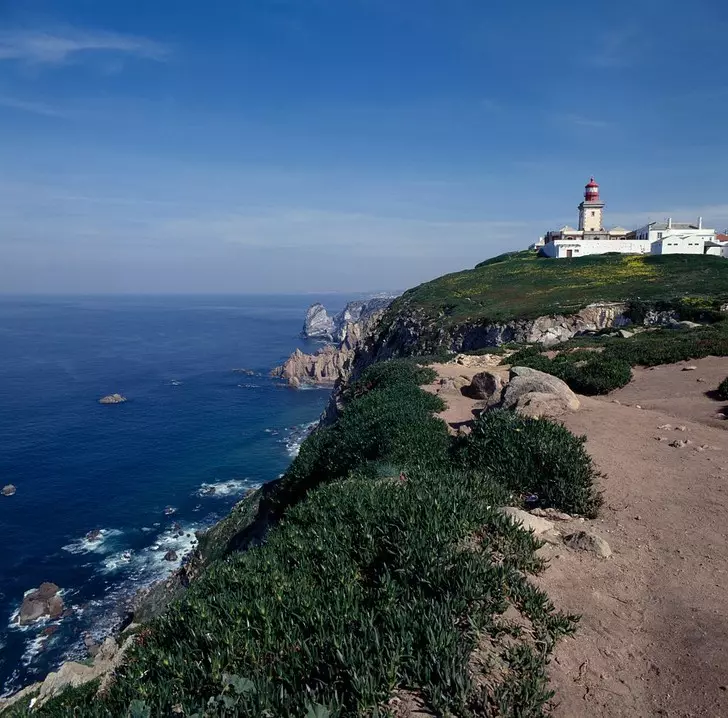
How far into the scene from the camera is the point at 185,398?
74062 mm

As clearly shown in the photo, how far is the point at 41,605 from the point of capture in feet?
97.8

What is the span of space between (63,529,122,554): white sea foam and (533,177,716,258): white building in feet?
227

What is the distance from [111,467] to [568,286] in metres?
49.6

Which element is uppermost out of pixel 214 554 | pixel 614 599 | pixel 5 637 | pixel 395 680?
pixel 395 680

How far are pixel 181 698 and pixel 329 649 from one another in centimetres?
122

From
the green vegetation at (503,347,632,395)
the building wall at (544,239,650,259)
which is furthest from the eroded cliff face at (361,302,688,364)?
the building wall at (544,239,650,259)

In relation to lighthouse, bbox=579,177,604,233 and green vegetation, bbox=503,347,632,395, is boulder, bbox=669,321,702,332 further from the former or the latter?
lighthouse, bbox=579,177,604,233

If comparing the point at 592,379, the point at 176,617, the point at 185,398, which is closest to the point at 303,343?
the point at 185,398

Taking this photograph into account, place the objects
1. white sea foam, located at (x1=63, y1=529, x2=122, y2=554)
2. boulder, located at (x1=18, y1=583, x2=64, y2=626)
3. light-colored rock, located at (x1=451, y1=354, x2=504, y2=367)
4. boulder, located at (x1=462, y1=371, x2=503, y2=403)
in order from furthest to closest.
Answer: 1. white sea foam, located at (x1=63, y1=529, x2=122, y2=554)
2. boulder, located at (x1=18, y1=583, x2=64, y2=626)
3. light-colored rock, located at (x1=451, y1=354, x2=504, y2=367)
4. boulder, located at (x1=462, y1=371, x2=503, y2=403)

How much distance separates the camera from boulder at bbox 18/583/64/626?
29103 mm

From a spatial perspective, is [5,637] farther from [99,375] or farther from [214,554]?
[99,375]

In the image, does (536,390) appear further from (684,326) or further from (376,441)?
(684,326)

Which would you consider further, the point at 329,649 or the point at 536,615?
the point at 536,615

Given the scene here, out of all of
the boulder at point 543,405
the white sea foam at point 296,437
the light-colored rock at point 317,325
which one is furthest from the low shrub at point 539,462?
the light-colored rock at point 317,325
